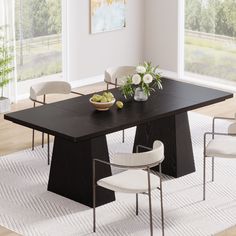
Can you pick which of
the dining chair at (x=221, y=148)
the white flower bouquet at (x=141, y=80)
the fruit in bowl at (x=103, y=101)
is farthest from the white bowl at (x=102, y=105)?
the dining chair at (x=221, y=148)

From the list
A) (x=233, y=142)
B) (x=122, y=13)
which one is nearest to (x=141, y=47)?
(x=122, y=13)

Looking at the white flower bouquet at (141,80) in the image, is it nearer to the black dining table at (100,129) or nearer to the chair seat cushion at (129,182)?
the black dining table at (100,129)

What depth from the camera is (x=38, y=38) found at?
10250mm

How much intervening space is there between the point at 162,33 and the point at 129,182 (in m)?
4.94

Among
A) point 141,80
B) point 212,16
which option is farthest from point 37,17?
→ point 141,80

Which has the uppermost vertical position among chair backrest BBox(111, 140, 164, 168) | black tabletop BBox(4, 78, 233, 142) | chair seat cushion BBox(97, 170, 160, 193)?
black tabletop BBox(4, 78, 233, 142)

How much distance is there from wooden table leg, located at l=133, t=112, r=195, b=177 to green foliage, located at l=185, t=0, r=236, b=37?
291 cm

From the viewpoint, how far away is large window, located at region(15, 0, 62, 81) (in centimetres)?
1005

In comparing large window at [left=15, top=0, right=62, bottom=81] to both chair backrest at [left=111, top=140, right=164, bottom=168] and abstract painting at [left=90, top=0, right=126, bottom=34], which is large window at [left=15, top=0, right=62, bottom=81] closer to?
abstract painting at [left=90, top=0, right=126, bottom=34]

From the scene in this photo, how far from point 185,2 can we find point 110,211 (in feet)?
15.0

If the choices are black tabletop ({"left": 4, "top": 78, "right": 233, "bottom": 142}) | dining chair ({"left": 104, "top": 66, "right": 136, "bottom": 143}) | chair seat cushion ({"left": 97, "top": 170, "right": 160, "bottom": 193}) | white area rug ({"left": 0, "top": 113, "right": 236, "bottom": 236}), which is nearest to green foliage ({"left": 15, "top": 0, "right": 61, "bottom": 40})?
dining chair ({"left": 104, "top": 66, "right": 136, "bottom": 143})

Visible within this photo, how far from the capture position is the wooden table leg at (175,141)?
7.77 meters

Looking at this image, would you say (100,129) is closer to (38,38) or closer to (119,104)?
(119,104)

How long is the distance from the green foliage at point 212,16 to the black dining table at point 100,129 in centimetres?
247
